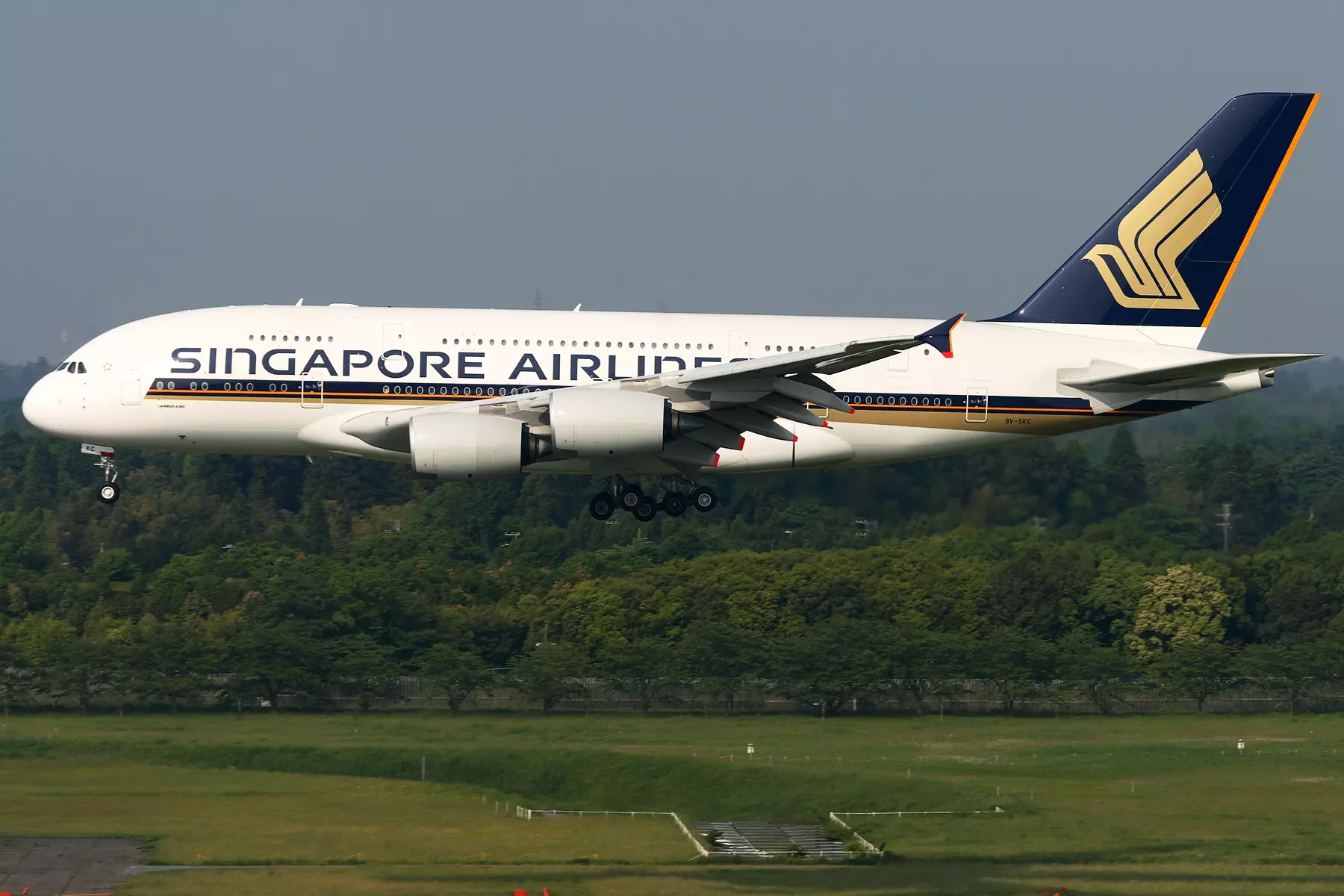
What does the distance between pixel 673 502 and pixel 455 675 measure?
48092mm

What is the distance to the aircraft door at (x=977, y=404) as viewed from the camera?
38.6 metres

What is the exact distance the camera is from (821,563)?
282 ft

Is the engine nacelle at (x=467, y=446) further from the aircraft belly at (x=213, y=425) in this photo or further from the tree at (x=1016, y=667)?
the tree at (x=1016, y=667)

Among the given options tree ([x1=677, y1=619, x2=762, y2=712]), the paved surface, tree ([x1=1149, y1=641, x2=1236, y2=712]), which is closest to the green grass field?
the paved surface

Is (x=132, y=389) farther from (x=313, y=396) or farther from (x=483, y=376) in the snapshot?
(x=483, y=376)

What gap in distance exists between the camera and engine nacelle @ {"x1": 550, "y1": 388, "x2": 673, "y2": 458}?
3500 centimetres

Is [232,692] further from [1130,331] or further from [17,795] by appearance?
[1130,331]

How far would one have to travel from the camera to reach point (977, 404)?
38656mm

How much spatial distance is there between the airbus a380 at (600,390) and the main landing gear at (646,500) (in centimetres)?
5

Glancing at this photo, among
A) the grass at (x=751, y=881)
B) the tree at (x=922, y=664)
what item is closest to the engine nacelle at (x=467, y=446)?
the grass at (x=751, y=881)

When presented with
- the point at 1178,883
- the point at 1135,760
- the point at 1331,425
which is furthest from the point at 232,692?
the point at 1331,425

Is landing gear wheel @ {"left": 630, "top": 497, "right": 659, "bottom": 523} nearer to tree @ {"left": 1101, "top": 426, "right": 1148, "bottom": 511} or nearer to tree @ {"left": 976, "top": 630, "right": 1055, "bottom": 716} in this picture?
tree @ {"left": 1101, "top": 426, "right": 1148, "bottom": 511}

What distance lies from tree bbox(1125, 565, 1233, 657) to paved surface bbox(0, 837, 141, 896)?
163ft

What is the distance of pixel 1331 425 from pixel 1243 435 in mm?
26175
